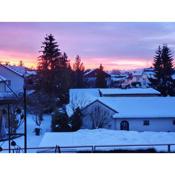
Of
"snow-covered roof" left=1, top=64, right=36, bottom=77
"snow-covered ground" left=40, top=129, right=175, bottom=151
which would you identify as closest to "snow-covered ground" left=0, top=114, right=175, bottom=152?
"snow-covered ground" left=40, top=129, right=175, bottom=151

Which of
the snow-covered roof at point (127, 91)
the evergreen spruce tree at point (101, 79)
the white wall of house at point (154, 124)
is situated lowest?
the white wall of house at point (154, 124)

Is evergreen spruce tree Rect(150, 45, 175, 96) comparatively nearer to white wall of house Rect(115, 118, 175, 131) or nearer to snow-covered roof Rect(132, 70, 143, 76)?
snow-covered roof Rect(132, 70, 143, 76)

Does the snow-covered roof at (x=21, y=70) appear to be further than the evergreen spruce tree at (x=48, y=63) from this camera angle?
Yes

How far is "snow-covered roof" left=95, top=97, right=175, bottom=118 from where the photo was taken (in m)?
5.04

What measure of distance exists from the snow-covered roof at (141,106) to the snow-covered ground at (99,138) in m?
0.18

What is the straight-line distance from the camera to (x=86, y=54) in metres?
5.03

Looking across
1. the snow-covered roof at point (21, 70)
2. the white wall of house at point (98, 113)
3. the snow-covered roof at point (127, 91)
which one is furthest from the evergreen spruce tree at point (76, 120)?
the snow-covered roof at point (21, 70)

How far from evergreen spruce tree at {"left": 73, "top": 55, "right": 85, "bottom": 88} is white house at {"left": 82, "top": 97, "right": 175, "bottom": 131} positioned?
0.74 feet

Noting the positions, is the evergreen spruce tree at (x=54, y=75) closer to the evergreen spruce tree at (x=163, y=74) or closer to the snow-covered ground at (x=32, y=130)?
the snow-covered ground at (x=32, y=130)

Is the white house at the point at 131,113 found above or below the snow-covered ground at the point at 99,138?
above

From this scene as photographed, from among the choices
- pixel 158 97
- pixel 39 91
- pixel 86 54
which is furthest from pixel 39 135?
pixel 158 97

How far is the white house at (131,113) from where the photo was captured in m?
5.03
